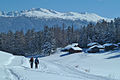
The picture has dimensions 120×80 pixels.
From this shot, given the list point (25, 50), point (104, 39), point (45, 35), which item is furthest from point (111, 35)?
point (25, 50)

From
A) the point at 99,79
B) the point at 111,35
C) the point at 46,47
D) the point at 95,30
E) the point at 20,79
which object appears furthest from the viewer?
the point at 95,30

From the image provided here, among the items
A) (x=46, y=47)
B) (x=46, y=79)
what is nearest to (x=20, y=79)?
(x=46, y=79)

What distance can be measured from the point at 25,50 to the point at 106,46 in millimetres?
37514

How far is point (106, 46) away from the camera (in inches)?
2980

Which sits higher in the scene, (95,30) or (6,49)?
(95,30)

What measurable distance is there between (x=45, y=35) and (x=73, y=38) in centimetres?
4316

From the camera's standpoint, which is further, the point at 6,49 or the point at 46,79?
the point at 6,49

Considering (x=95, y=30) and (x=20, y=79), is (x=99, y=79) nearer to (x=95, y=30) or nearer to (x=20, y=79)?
(x=20, y=79)

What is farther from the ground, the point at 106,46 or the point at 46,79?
the point at 46,79

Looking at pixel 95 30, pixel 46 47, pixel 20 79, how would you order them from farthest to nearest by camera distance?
pixel 95 30 → pixel 46 47 → pixel 20 79

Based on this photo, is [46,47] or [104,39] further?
[104,39]

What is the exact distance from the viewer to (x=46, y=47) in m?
74.9

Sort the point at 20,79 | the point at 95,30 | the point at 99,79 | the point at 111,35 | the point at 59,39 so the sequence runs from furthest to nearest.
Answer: the point at 59,39 → the point at 95,30 → the point at 111,35 → the point at 99,79 → the point at 20,79

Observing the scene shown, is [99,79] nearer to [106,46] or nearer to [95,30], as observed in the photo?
[106,46]
